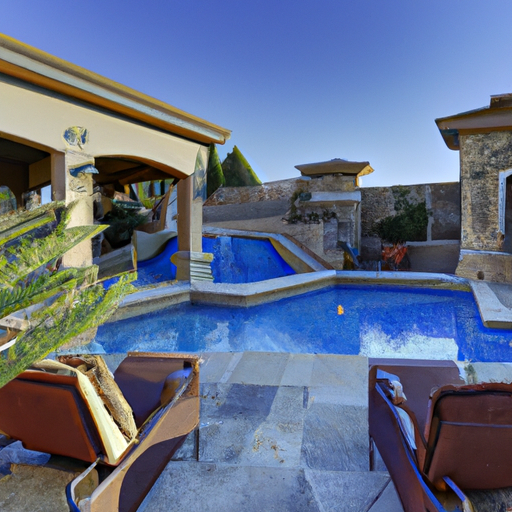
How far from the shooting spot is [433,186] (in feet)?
36.4

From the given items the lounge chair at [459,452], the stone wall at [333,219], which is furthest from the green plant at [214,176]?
the lounge chair at [459,452]

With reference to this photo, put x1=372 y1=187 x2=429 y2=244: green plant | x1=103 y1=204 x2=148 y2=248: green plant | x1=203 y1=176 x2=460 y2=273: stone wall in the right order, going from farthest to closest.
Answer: x1=372 y1=187 x2=429 y2=244: green plant, x1=203 y1=176 x2=460 y2=273: stone wall, x1=103 y1=204 x2=148 y2=248: green plant

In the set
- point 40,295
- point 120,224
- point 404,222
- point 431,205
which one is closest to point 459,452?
point 40,295

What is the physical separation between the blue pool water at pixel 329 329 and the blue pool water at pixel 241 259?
114 inches

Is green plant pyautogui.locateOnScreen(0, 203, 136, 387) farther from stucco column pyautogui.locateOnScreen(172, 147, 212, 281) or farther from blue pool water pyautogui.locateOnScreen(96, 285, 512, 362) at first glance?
stucco column pyautogui.locateOnScreen(172, 147, 212, 281)

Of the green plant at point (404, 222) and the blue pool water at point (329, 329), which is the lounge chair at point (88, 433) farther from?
the green plant at point (404, 222)

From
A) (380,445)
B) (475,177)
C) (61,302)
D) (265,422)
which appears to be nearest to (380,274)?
(475,177)

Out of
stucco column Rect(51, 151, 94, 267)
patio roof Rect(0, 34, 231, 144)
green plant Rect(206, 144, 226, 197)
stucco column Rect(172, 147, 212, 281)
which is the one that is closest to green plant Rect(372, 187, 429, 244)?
stucco column Rect(172, 147, 212, 281)

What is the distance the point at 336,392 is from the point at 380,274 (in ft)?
17.4

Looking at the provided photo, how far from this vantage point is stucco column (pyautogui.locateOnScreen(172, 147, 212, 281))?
7.53m

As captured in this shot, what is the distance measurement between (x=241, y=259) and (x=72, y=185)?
5.53 meters

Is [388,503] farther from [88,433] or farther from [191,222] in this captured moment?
[191,222]

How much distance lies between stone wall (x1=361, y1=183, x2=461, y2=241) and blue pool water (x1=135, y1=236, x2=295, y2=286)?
10.6ft

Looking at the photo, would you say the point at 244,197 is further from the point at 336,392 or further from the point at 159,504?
the point at 159,504
